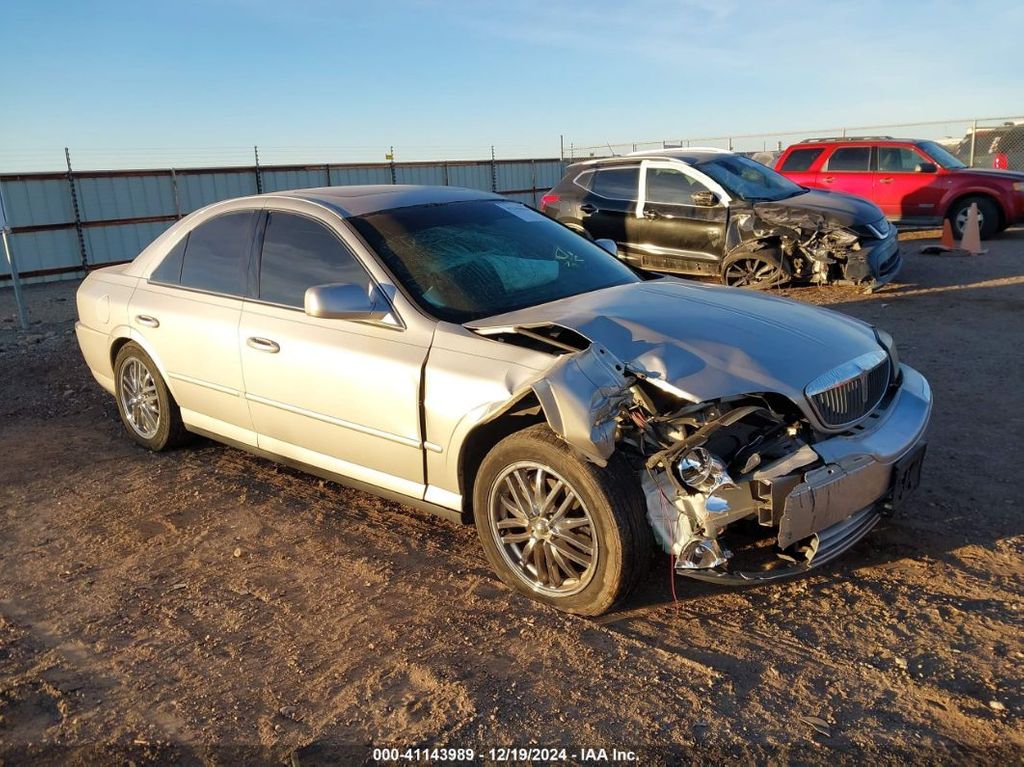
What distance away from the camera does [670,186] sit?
10.2m

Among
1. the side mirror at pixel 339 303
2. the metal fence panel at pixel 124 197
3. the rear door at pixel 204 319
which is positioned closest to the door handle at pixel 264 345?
the rear door at pixel 204 319

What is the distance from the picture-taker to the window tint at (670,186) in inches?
398

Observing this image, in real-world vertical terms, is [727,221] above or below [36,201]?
below

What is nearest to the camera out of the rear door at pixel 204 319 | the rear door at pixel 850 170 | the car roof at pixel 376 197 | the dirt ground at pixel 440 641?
the dirt ground at pixel 440 641

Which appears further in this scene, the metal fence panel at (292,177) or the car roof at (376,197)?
the metal fence panel at (292,177)

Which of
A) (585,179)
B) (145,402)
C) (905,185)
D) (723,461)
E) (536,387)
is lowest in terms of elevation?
(145,402)

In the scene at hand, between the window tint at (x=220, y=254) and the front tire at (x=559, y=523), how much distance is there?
2.17 meters

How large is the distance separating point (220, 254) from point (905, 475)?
3877 mm

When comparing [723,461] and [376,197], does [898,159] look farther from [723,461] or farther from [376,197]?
[723,461]

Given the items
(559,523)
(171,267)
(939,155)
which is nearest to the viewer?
(559,523)

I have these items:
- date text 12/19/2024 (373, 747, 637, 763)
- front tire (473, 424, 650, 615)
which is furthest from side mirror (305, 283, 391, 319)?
date text 12/19/2024 (373, 747, 637, 763)

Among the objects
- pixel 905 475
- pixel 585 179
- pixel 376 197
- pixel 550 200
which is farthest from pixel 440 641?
pixel 550 200

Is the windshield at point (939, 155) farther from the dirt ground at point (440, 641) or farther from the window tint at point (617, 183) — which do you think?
the dirt ground at point (440, 641)

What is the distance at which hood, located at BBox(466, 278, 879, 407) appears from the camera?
3.29 meters
